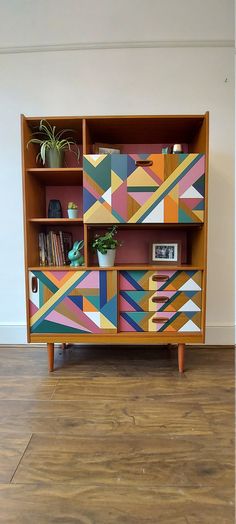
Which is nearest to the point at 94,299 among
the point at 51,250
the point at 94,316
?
the point at 94,316

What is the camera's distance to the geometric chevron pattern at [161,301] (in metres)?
1.60

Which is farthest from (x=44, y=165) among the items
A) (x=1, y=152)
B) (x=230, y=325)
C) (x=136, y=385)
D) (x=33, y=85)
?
(x=230, y=325)

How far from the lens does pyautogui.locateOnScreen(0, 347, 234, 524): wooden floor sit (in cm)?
84

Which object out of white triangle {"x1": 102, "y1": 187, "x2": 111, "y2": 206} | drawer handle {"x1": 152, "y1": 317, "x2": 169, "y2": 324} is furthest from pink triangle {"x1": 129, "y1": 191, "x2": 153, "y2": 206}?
drawer handle {"x1": 152, "y1": 317, "x2": 169, "y2": 324}

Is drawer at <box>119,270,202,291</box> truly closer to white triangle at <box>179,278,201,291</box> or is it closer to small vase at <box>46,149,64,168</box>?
white triangle at <box>179,278,201,291</box>

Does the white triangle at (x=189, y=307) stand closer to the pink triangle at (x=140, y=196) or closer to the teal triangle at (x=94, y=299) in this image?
the teal triangle at (x=94, y=299)

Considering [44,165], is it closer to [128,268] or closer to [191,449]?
[128,268]

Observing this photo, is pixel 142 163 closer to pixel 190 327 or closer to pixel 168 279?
pixel 168 279

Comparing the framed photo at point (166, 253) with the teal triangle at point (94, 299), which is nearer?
the teal triangle at point (94, 299)

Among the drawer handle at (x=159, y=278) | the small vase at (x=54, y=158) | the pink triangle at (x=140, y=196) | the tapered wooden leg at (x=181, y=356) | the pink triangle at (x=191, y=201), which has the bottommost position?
the tapered wooden leg at (x=181, y=356)

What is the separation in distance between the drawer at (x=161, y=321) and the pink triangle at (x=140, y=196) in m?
0.67

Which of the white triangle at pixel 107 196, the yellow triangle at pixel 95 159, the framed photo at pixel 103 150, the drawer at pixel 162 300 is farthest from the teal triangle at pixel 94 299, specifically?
the framed photo at pixel 103 150

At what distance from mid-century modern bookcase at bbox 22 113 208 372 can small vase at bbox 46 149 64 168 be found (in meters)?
0.06

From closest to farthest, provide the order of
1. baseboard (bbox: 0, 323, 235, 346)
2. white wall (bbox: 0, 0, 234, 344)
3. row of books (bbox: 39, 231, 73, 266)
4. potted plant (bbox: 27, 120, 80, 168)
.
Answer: potted plant (bbox: 27, 120, 80, 168) → row of books (bbox: 39, 231, 73, 266) → white wall (bbox: 0, 0, 234, 344) → baseboard (bbox: 0, 323, 235, 346)
